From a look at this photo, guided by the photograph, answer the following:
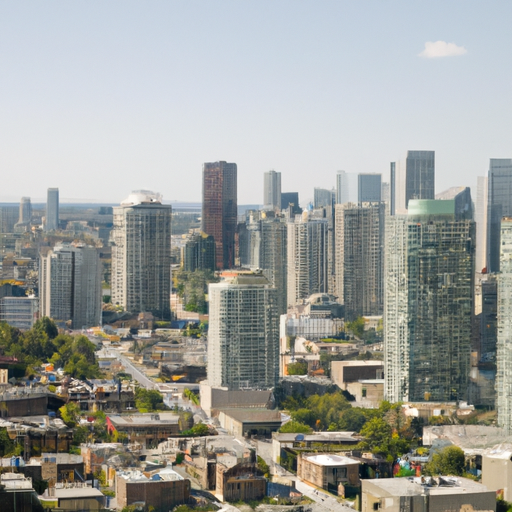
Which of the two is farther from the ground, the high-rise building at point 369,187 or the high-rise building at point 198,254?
the high-rise building at point 369,187

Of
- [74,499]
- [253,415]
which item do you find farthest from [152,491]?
[253,415]

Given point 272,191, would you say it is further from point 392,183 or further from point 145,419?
point 145,419

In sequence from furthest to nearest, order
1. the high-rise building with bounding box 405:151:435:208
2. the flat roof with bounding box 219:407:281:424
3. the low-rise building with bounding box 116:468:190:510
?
the high-rise building with bounding box 405:151:435:208, the flat roof with bounding box 219:407:281:424, the low-rise building with bounding box 116:468:190:510

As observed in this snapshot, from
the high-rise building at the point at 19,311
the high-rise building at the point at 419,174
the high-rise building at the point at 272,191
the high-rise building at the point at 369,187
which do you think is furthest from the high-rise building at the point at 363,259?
the high-rise building at the point at 19,311

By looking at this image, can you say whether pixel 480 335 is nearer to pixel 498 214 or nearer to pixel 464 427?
pixel 464 427

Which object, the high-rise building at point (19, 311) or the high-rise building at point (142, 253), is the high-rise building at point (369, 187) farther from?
the high-rise building at point (19, 311)

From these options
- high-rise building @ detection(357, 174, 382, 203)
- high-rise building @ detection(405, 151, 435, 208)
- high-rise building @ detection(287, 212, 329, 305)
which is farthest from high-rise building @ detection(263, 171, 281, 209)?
high-rise building @ detection(405, 151, 435, 208)

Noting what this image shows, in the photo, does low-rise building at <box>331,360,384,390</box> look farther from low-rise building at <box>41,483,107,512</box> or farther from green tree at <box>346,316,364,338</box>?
low-rise building at <box>41,483,107,512</box>
